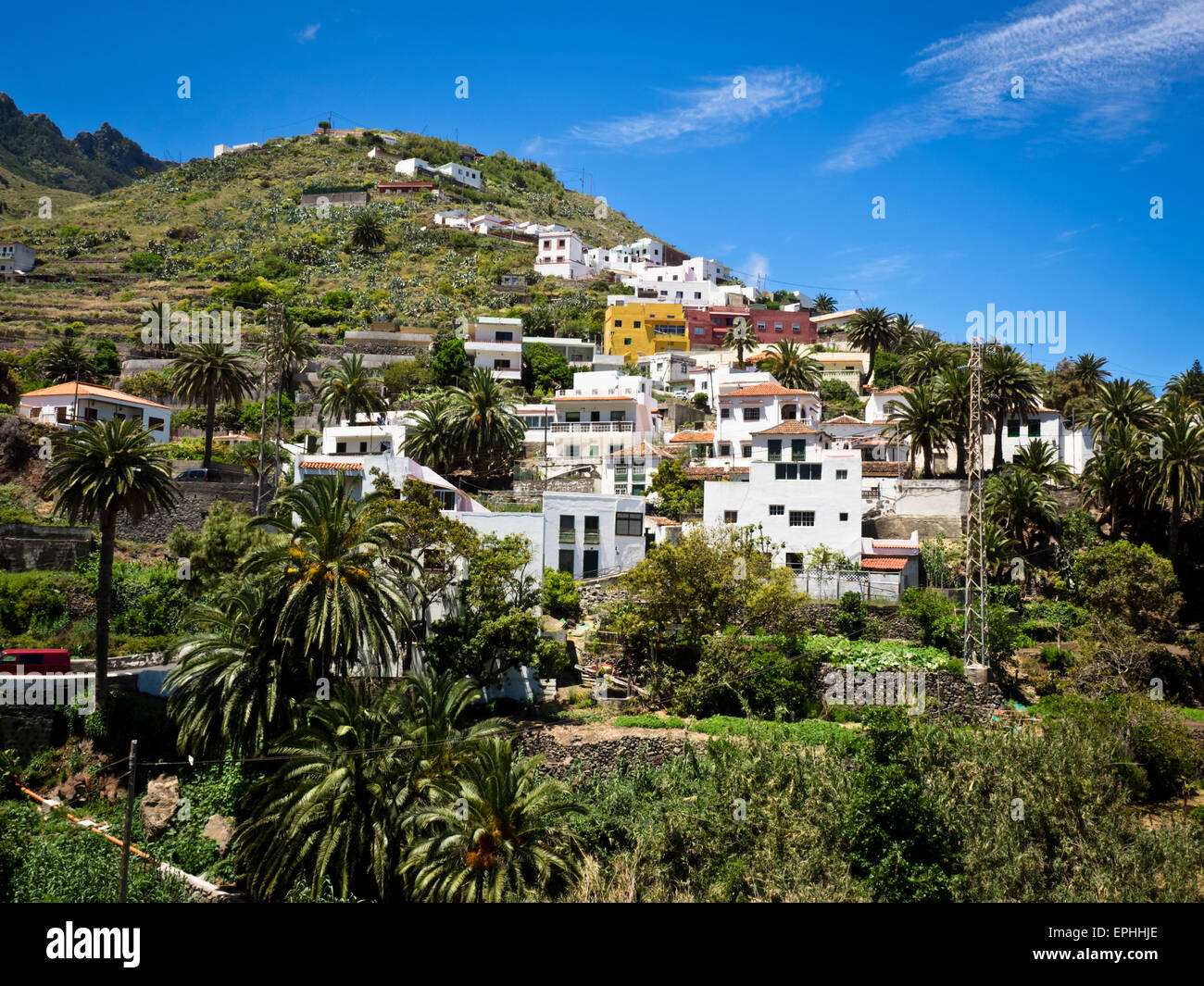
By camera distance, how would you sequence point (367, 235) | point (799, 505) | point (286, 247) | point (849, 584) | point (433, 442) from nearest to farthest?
point (849, 584)
point (799, 505)
point (433, 442)
point (286, 247)
point (367, 235)

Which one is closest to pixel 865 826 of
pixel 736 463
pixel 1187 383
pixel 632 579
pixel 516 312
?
pixel 632 579

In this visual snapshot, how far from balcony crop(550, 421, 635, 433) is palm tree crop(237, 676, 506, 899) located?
34.3 m

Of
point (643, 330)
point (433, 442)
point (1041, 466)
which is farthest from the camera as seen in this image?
point (643, 330)

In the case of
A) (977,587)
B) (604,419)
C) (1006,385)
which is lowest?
(977,587)

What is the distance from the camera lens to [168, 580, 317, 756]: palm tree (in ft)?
90.4

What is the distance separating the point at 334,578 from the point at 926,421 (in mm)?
33100

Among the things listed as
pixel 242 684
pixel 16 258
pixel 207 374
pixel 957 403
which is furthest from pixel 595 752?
pixel 16 258

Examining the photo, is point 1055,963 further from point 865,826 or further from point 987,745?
point 987,745

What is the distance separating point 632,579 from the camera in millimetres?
33906

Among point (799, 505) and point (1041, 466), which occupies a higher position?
point (1041, 466)

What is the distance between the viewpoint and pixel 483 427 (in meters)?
52.0

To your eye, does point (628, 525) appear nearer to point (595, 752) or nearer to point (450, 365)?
point (595, 752)

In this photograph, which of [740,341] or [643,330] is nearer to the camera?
[740,341]

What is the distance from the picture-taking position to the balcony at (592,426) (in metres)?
59.8
